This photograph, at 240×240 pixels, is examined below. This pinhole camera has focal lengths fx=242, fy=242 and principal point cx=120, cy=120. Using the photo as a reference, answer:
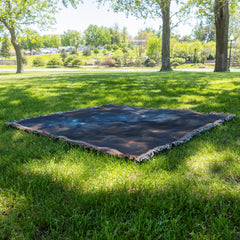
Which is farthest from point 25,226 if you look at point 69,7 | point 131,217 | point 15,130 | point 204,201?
point 69,7

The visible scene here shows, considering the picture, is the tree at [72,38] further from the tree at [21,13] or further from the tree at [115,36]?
the tree at [21,13]

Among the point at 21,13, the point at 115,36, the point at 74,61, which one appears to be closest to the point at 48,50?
the point at 115,36

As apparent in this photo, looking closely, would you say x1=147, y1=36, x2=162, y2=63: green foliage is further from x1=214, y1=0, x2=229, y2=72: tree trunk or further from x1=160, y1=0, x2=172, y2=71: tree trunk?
x1=214, y1=0, x2=229, y2=72: tree trunk

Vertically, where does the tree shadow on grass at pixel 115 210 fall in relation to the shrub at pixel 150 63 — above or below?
below

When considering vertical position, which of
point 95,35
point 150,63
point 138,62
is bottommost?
point 150,63

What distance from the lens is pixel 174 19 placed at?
1844cm

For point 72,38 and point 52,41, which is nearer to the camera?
point 72,38

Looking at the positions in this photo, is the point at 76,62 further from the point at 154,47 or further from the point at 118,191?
the point at 118,191

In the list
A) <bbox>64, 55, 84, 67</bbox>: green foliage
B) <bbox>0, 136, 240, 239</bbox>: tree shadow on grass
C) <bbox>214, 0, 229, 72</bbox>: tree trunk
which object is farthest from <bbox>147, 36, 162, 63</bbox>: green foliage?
<bbox>0, 136, 240, 239</bbox>: tree shadow on grass

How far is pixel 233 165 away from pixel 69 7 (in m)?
17.4

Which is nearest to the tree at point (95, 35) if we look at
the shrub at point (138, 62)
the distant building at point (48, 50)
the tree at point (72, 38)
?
the tree at point (72, 38)

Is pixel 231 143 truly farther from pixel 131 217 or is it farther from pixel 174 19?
pixel 174 19

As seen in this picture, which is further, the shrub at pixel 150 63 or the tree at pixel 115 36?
the tree at pixel 115 36

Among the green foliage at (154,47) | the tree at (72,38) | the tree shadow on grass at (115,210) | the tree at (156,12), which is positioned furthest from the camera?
the tree at (72,38)
